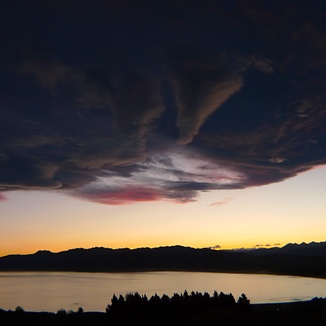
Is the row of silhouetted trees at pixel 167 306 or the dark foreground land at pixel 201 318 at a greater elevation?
the row of silhouetted trees at pixel 167 306

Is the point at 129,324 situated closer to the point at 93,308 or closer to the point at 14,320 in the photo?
the point at 14,320

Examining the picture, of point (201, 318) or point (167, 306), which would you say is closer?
point (201, 318)

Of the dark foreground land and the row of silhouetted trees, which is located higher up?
the row of silhouetted trees

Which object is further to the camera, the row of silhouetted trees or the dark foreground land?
the row of silhouetted trees

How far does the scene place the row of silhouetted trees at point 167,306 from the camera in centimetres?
6775

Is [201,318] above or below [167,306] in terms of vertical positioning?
below

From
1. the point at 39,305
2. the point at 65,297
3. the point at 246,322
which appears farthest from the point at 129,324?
the point at 65,297

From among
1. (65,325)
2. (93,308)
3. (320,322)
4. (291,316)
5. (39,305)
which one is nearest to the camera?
(320,322)

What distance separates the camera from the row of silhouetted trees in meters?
67.8

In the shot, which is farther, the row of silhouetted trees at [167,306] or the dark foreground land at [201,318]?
the row of silhouetted trees at [167,306]

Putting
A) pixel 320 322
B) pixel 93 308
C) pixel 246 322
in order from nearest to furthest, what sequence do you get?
pixel 246 322, pixel 320 322, pixel 93 308

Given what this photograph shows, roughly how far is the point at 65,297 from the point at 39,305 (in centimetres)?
3033

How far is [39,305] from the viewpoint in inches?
6344

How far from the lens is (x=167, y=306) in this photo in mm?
71562
